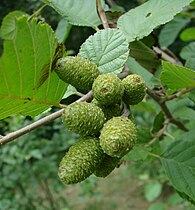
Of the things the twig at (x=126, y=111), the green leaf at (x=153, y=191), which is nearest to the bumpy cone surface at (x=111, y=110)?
the twig at (x=126, y=111)

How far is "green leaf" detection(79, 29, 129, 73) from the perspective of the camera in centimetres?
Answer: 100

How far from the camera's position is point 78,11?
1302 millimetres

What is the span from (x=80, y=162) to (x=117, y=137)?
10 centimetres

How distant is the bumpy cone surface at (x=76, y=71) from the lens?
0.86 m

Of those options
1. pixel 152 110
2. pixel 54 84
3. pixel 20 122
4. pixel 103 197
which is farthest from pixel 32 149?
pixel 54 84

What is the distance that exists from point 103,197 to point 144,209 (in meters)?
0.49

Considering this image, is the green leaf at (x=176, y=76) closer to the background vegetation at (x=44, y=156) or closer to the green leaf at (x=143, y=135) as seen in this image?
the green leaf at (x=143, y=135)

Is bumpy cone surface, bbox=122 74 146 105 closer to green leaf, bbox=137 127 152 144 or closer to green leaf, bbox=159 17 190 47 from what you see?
green leaf, bbox=137 127 152 144

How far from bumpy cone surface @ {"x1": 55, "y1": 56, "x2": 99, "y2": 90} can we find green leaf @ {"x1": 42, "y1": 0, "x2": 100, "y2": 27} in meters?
0.40

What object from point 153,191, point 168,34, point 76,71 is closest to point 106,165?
point 76,71

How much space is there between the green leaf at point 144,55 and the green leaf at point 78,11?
0.46ft

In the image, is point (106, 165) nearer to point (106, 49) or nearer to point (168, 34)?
point (106, 49)

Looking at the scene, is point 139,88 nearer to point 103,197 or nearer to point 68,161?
point 68,161

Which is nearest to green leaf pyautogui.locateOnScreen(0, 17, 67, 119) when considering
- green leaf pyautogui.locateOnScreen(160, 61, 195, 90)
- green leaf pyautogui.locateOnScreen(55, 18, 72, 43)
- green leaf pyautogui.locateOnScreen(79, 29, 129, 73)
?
green leaf pyautogui.locateOnScreen(79, 29, 129, 73)
